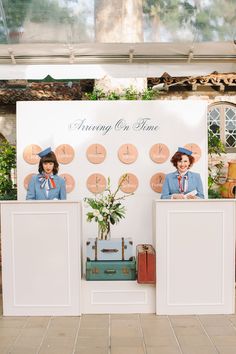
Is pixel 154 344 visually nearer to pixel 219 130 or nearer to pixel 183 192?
pixel 183 192

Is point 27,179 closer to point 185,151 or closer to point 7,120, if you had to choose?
point 185,151

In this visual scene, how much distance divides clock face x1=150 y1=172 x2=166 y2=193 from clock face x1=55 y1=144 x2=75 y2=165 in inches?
37.2

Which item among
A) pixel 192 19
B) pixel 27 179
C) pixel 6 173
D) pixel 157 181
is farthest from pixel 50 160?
pixel 192 19

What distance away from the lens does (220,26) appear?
18.1 ft

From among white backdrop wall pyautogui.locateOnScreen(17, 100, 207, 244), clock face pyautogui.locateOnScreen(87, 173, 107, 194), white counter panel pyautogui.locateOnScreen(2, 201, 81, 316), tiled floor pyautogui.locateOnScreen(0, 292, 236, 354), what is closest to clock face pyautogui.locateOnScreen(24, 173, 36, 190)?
white backdrop wall pyautogui.locateOnScreen(17, 100, 207, 244)

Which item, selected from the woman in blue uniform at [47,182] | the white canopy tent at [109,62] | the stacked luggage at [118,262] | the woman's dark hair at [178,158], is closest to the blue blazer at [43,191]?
the woman in blue uniform at [47,182]

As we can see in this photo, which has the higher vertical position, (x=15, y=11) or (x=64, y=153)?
(x=15, y=11)

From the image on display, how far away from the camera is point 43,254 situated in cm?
449

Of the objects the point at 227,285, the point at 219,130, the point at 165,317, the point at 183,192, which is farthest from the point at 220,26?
the point at 219,130

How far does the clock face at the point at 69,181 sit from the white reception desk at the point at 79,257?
1.11 m

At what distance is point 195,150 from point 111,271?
1831 millimetres

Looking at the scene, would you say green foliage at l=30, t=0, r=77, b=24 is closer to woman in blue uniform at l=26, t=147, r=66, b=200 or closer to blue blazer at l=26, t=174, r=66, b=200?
woman in blue uniform at l=26, t=147, r=66, b=200

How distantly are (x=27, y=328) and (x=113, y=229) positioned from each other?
1693 millimetres

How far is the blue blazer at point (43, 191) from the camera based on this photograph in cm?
515
